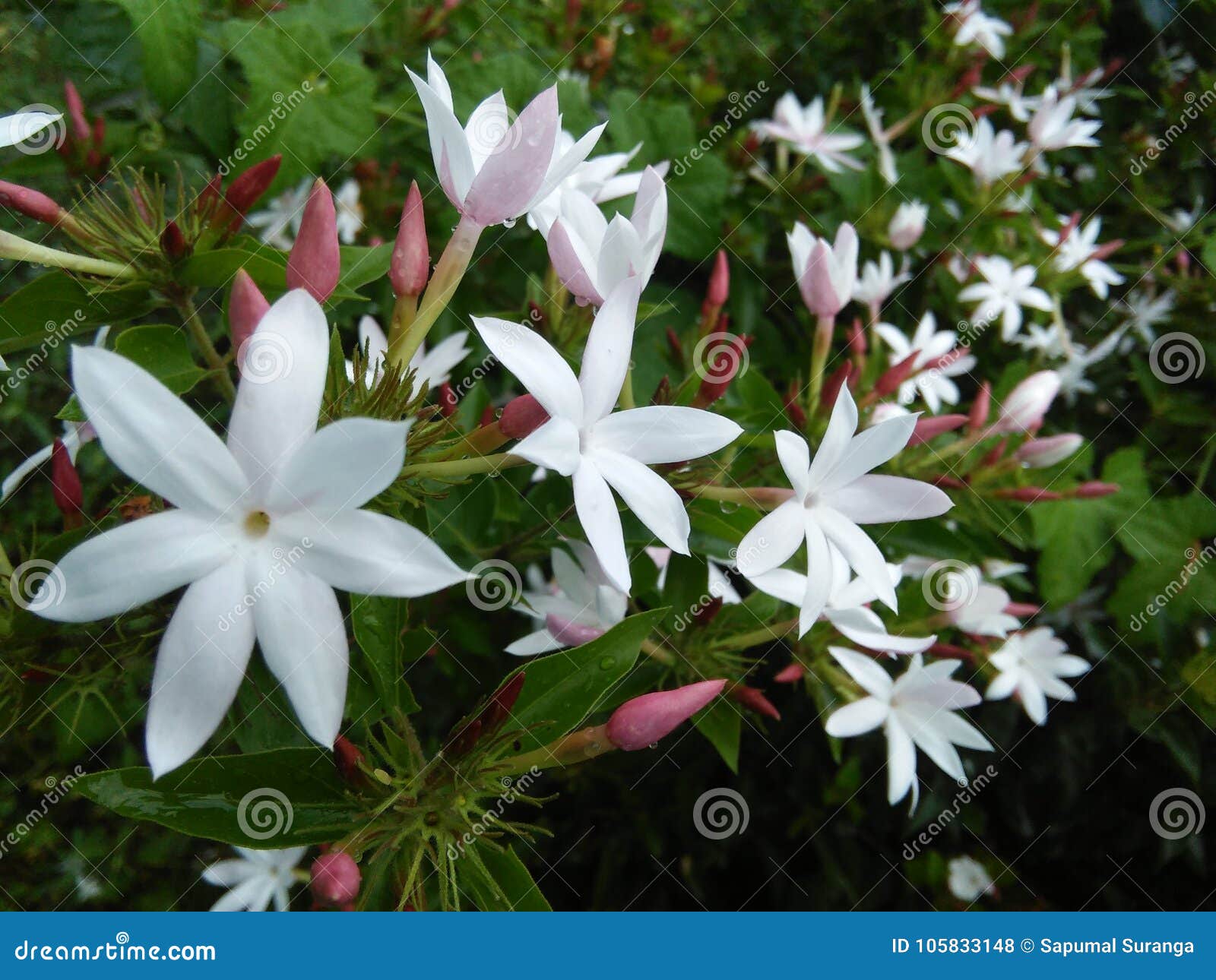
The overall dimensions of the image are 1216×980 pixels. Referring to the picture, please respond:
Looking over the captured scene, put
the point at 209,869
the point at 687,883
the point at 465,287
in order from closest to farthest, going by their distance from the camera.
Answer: the point at 209,869 → the point at 465,287 → the point at 687,883

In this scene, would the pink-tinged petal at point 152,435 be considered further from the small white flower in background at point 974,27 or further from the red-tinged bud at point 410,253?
the small white flower in background at point 974,27

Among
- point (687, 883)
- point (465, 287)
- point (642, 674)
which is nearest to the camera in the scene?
point (642, 674)

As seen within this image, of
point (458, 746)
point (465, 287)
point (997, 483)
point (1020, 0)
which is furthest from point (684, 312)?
point (1020, 0)

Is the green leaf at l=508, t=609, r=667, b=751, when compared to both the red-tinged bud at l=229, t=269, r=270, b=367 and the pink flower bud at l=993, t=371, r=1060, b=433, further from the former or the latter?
the pink flower bud at l=993, t=371, r=1060, b=433

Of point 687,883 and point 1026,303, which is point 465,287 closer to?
point 1026,303

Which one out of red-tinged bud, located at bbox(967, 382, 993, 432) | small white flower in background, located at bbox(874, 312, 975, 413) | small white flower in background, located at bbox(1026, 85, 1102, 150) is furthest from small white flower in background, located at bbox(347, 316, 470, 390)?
small white flower in background, located at bbox(1026, 85, 1102, 150)

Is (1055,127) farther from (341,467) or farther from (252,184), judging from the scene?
(341,467)

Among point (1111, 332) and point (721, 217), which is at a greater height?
point (1111, 332)
